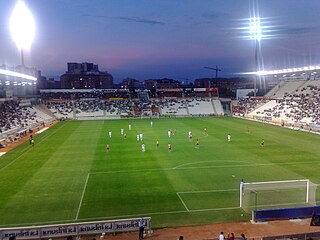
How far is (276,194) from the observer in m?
21.8

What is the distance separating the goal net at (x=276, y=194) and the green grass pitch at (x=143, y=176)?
3.06 ft

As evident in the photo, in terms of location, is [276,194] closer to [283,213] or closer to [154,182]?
[283,213]

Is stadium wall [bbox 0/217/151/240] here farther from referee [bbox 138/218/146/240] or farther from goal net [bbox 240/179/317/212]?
goal net [bbox 240/179/317/212]

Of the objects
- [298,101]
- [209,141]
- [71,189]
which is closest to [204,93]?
[298,101]

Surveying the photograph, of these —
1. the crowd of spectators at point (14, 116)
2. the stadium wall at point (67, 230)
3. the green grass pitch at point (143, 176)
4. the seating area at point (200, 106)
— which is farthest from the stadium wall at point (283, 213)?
the seating area at point (200, 106)

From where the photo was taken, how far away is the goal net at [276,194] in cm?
2030

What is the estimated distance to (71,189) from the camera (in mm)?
24188

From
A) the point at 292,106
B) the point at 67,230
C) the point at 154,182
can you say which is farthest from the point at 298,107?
the point at 67,230

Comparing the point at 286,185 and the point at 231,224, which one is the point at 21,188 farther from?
the point at 286,185

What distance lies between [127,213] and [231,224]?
5.59 meters

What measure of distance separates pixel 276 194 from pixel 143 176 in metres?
10.0

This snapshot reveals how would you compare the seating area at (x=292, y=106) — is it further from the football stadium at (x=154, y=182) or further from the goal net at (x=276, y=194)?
the goal net at (x=276, y=194)

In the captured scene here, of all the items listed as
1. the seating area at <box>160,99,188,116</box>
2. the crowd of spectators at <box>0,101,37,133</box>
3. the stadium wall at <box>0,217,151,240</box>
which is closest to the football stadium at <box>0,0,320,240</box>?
the stadium wall at <box>0,217,151,240</box>

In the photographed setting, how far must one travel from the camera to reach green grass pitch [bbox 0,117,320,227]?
19.7m
